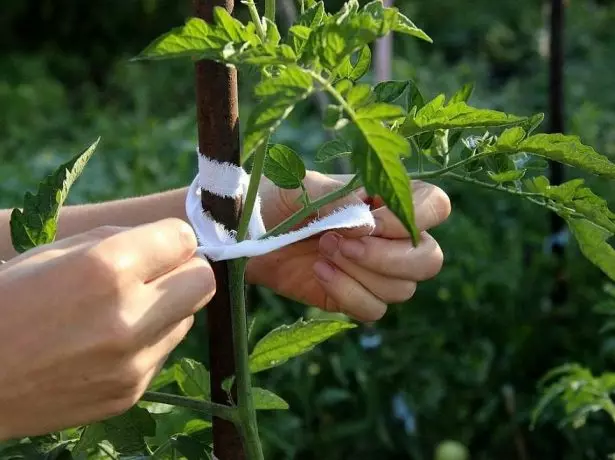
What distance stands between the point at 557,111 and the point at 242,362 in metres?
1.48

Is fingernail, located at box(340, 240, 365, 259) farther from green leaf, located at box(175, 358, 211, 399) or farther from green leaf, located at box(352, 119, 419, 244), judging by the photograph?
green leaf, located at box(352, 119, 419, 244)

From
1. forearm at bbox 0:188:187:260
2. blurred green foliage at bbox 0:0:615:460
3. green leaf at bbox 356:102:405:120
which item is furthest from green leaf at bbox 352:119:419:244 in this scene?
blurred green foliage at bbox 0:0:615:460

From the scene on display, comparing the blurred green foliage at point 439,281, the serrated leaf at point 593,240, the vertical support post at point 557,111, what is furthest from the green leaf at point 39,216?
the vertical support post at point 557,111

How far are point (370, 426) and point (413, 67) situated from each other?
1974 mm

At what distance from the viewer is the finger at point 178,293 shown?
66 cm

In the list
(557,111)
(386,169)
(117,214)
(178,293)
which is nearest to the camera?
(386,169)

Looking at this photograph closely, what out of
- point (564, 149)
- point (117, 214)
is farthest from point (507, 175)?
point (117, 214)

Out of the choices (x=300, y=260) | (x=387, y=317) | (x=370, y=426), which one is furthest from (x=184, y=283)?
(x=387, y=317)

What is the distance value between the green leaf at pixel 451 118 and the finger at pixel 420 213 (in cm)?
23

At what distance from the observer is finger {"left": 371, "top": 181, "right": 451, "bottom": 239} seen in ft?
3.08

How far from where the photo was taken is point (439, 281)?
214cm

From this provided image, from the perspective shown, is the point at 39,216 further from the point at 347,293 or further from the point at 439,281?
the point at 439,281

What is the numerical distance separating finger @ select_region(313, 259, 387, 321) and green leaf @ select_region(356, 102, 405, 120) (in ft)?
1.29

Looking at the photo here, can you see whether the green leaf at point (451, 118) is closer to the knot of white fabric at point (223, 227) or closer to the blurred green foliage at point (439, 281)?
the knot of white fabric at point (223, 227)
